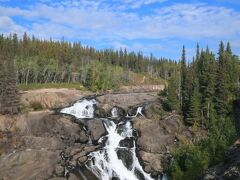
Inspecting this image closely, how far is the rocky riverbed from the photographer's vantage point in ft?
212

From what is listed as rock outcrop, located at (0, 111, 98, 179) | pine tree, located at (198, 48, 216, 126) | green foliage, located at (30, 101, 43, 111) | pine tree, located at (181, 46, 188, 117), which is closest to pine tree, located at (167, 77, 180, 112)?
pine tree, located at (181, 46, 188, 117)

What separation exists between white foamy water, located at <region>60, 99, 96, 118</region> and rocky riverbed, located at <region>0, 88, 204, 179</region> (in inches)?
77.4

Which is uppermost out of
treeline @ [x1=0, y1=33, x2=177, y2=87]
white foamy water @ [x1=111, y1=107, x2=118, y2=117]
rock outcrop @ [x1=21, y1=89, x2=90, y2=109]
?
treeline @ [x1=0, y1=33, x2=177, y2=87]

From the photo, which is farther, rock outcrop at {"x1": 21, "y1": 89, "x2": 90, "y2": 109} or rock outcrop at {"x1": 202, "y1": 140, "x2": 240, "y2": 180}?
rock outcrop at {"x1": 21, "y1": 89, "x2": 90, "y2": 109}

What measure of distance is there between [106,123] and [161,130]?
11.5 meters

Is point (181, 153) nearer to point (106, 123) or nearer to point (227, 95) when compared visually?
point (106, 123)

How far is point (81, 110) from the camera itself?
93.8 meters

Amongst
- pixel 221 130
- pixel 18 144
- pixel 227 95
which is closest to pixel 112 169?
pixel 18 144

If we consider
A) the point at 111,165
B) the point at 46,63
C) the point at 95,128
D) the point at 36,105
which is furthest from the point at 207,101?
the point at 46,63

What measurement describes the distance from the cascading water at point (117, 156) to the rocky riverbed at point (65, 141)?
1.10m

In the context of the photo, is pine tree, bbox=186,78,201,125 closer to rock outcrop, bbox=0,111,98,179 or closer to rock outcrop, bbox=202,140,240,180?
rock outcrop, bbox=0,111,98,179

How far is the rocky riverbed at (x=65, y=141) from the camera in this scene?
64725 millimetres

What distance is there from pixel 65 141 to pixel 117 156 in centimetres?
1148

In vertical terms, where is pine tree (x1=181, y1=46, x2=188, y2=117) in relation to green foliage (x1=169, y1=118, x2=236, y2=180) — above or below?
above
